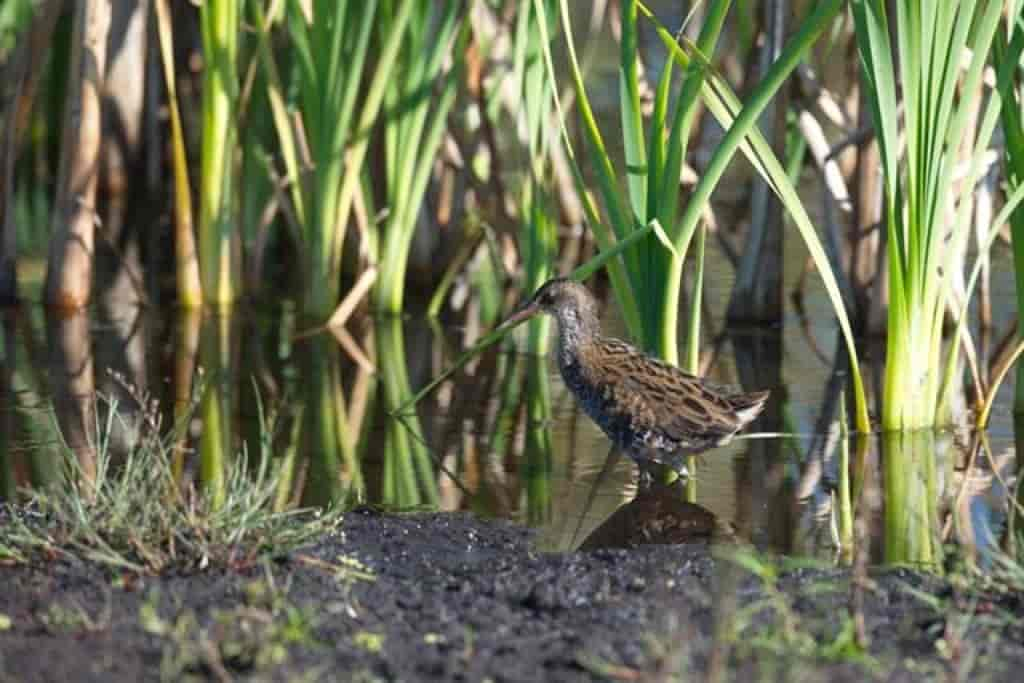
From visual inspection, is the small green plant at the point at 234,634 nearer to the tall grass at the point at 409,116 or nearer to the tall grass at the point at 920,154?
the tall grass at the point at 920,154

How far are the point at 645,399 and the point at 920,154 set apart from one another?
1.18m

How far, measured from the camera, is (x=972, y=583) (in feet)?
14.2

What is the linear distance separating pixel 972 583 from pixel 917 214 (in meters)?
2.13

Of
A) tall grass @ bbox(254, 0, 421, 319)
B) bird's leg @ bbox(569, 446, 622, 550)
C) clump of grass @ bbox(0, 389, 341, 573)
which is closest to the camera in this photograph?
clump of grass @ bbox(0, 389, 341, 573)

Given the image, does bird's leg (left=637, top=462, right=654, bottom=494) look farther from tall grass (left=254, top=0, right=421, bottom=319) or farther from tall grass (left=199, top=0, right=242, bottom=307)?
tall grass (left=199, top=0, right=242, bottom=307)

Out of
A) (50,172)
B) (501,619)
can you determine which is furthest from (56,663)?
(50,172)

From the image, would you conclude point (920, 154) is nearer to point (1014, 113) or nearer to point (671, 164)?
point (1014, 113)

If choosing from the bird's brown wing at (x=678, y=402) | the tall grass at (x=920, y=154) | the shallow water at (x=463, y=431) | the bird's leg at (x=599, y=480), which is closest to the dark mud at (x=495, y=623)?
the shallow water at (x=463, y=431)

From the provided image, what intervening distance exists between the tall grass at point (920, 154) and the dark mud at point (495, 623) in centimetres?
177

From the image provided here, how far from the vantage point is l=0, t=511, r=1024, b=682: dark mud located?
151 inches

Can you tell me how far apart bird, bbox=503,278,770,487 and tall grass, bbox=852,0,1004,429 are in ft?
1.94

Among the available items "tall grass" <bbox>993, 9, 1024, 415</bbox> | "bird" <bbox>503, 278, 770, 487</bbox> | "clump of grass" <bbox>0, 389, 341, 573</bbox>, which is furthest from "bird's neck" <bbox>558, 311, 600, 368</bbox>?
"clump of grass" <bbox>0, 389, 341, 573</bbox>

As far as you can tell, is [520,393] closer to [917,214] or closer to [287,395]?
[287,395]

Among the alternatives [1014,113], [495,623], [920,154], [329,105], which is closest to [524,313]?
[920,154]
